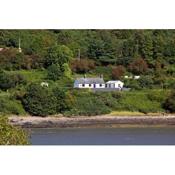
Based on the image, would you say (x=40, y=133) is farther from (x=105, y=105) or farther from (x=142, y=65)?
(x=142, y=65)

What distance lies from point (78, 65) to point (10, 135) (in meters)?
2.90

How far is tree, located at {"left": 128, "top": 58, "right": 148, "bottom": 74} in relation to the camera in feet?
22.0

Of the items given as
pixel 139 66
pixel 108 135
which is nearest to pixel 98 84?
pixel 108 135

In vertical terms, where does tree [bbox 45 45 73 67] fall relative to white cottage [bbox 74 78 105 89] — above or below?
above

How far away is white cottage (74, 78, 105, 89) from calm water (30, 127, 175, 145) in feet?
1.65

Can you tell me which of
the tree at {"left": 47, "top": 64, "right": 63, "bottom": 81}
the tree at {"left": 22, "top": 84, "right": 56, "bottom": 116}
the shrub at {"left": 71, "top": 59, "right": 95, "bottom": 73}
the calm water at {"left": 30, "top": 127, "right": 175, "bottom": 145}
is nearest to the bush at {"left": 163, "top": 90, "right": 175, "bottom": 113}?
the calm water at {"left": 30, "top": 127, "right": 175, "bottom": 145}

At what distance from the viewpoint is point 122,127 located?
8.32 m

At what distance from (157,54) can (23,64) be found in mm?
1183

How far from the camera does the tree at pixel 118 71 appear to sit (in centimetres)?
696

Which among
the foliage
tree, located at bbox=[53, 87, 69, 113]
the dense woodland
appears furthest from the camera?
tree, located at bbox=[53, 87, 69, 113]

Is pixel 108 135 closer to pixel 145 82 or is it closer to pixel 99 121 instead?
pixel 99 121

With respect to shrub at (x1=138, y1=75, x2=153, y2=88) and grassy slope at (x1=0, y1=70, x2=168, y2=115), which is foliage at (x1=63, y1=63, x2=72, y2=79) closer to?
grassy slope at (x1=0, y1=70, x2=168, y2=115)

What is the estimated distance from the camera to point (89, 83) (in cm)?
718

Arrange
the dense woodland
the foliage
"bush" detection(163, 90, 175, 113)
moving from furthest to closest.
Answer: "bush" detection(163, 90, 175, 113) → the foliage → the dense woodland
